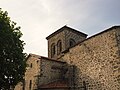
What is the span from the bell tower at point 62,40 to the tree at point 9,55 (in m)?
12.5

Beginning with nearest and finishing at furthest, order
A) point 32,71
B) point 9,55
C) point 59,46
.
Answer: point 9,55 < point 32,71 < point 59,46

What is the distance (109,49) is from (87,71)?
3229 mm

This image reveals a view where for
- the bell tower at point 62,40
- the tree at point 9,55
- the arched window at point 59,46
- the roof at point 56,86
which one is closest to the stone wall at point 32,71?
the roof at point 56,86

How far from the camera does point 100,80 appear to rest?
17.1 metres

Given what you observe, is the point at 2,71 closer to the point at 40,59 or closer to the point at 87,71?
the point at 40,59

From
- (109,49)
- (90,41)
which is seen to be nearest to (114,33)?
(109,49)

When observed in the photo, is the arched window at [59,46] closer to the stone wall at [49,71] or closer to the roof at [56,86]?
the stone wall at [49,71]

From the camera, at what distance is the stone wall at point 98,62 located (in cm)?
1627

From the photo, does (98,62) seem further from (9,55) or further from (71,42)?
(71,42)

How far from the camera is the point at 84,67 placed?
1930cm

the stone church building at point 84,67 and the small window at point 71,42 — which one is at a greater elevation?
the small window at point 71,42

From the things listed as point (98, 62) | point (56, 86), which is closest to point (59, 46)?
point (56, 86)

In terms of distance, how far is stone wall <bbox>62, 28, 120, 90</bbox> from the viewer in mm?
16266

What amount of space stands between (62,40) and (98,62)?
447 inches
